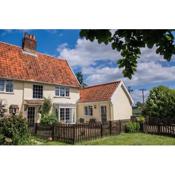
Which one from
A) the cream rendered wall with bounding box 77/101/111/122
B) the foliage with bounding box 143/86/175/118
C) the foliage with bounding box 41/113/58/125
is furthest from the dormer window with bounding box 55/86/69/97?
the foliage with bounding box 143/86/175/118

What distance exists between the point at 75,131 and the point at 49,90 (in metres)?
6.18

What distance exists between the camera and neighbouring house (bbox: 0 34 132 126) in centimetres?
1228

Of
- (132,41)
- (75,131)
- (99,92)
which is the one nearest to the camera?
(132,41)

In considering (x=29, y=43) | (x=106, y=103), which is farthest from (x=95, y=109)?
(x=29, y=43)

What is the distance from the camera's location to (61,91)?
598 inches

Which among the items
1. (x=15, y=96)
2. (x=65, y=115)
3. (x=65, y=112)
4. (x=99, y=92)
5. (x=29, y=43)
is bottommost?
(x=65, y=115)

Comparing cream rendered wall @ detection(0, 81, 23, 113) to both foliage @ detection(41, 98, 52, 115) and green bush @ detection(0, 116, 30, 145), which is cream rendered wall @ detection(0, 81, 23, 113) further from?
green bush @ detection(0, 116, 30, 145)

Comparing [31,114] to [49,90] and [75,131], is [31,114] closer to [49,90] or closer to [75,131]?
[49,90]

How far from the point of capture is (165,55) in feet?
8.79

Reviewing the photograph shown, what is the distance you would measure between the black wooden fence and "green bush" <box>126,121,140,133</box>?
0.98 m

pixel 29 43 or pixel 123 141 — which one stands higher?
pixel 29 43
